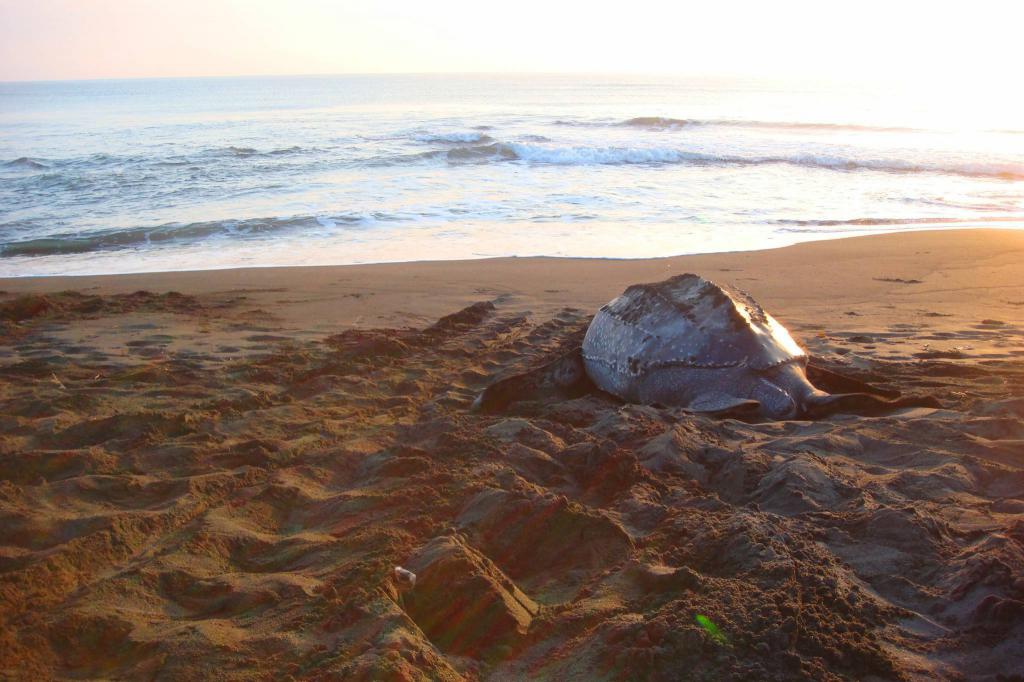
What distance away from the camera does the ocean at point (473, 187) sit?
10.3m

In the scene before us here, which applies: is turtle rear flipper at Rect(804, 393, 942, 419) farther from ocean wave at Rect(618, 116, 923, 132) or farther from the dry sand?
ocean wave at Rect(618, 116, 923, 132)

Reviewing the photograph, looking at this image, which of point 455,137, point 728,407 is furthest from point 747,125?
point 728,407

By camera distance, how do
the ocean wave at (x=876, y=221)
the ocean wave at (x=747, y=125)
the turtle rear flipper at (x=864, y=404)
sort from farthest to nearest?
the ocean wave at (x=747, y=125), the ocean wave at (x=876, y=221), the turtle rear flipper at (x=864, y=404)

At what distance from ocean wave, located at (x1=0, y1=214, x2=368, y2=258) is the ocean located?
4 cm

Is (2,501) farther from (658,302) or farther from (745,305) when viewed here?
(745,305)

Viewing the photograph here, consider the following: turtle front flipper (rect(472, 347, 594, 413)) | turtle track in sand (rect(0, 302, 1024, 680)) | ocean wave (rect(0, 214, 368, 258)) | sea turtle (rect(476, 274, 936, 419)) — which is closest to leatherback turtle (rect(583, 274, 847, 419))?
sea turtle (rect(476, 274, 936, 419))

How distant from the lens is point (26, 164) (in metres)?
18.1

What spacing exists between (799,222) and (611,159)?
934cm

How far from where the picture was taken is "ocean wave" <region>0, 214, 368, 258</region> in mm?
10297

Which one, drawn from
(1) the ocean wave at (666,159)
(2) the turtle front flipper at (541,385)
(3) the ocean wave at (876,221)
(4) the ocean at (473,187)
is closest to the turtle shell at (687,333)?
(2) the turtle front flipper at (541,385)

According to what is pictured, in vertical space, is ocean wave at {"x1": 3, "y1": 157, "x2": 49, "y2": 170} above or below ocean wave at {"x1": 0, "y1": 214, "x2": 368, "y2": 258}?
above

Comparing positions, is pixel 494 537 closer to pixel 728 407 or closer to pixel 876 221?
pixel 728 407

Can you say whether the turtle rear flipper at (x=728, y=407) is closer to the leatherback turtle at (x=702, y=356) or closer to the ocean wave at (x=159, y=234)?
the leatherback turtle at (x=702, y=356)

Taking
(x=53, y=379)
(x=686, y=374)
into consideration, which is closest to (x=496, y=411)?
(x=686, y=374)
